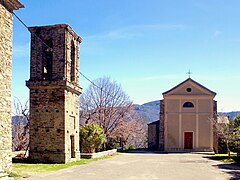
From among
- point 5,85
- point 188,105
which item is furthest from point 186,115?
point 5,85

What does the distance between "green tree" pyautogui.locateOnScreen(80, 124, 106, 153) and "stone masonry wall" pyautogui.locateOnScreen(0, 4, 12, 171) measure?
474 inches

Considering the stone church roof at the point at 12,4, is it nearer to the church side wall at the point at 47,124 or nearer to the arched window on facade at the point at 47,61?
the arched window on facade at the point at 47,61

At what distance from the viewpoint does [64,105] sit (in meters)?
19.5

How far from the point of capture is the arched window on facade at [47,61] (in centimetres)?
2036

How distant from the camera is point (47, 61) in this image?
20750mm

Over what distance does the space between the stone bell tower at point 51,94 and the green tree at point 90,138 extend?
3.94 metres

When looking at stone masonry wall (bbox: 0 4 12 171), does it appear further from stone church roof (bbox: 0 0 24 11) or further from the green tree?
the green tree

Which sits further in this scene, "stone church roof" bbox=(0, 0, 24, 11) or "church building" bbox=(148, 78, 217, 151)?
"church building" bbox=(148, 78, 217, 151)

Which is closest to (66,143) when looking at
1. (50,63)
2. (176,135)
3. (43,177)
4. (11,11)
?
(50,63)

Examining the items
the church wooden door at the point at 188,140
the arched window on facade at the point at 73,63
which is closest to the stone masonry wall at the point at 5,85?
the arched window on facade at the point at 73,63

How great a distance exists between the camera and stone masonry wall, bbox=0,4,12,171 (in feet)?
40.5

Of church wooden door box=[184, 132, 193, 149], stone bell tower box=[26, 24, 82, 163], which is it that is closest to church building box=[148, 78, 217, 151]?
church wooden door box=[184, 132, 193, 149]

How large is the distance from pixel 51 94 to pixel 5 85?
281 inches

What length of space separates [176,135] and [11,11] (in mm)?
28614
